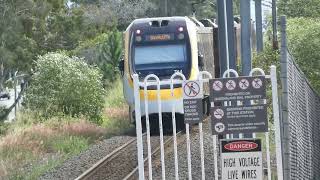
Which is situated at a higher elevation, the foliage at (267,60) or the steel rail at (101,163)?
the foliage at (267,60)

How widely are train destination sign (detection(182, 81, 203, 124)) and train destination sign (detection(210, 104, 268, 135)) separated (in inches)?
7.3

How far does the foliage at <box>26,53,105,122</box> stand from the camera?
23.9 metres

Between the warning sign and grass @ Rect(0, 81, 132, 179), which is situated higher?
the warning sign

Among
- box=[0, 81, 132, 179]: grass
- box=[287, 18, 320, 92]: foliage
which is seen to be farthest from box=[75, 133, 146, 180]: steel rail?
box=[287, 18, 320, 92]: foliage

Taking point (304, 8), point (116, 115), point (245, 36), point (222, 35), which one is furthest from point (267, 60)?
point (116, 115)

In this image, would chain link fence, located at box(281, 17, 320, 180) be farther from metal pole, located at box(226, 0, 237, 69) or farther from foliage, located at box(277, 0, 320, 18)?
foliage, located at box(277, 0, 320, 18)

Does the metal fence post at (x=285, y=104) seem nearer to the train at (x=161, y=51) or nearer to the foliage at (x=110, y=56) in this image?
the train at (x=161, y=51)

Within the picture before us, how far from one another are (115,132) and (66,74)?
3.50 metres

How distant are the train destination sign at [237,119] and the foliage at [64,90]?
16974mm

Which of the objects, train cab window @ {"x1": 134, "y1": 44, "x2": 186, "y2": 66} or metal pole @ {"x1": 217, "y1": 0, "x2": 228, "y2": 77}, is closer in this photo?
metal pole @ {"x1": 217, "y1": 0, "x2": 228, "y2": 77}

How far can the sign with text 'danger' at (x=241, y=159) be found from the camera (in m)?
7.15

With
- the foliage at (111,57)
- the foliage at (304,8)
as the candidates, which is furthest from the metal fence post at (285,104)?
the foliage at (111,57)

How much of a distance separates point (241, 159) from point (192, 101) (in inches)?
30.4

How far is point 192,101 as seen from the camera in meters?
7.26
